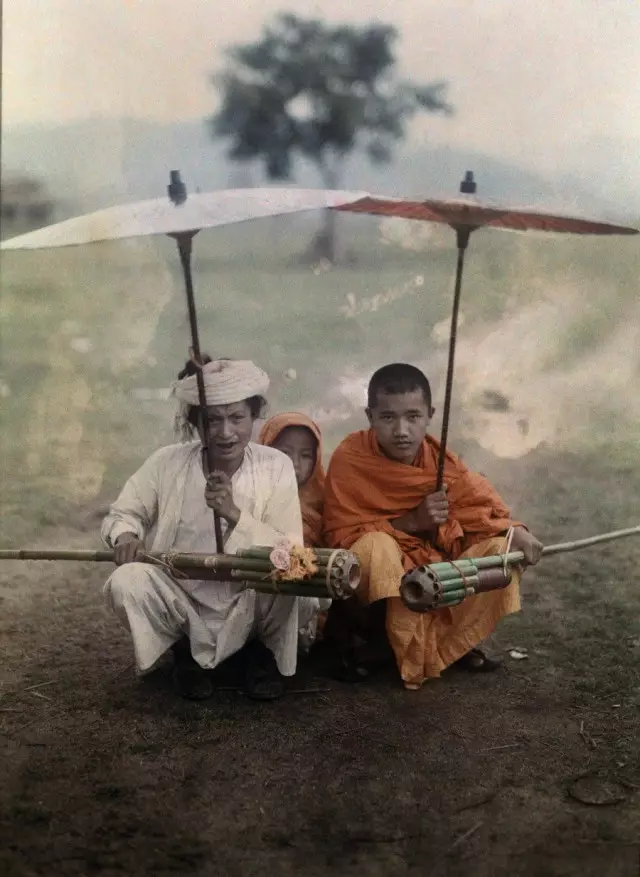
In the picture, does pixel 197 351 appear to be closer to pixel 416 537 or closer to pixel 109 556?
pixel 109 556

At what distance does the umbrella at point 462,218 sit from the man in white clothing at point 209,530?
67 centimetres

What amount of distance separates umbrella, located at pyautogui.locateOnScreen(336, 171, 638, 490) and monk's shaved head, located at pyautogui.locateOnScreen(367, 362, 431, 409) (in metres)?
0.10

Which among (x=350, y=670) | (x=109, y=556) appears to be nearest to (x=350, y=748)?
(x=350, y=670)

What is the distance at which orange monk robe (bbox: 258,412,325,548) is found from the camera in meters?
3.31

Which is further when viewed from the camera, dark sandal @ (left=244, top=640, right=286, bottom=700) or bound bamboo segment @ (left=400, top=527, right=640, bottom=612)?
dark sandal @ (left=244, top=640, right=286, bottom=700)

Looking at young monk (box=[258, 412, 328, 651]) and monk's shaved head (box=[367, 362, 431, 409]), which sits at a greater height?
monk's shaved head (box=[367, 362, 431, 409])

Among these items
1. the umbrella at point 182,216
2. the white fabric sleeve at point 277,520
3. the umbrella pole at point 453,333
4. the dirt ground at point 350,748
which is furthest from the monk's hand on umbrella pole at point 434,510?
the umbrella at point 182,216

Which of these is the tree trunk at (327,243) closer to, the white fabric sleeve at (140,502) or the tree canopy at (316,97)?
the tree canopy at (316,97)

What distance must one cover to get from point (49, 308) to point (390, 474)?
138 centimetres

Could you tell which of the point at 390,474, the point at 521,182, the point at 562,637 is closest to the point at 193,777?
the point at 390,474

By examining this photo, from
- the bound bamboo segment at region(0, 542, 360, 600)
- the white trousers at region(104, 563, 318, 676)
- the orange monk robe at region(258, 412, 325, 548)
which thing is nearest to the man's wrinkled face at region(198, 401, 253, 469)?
the orange monk robe at region(258, 412, 325, 548)

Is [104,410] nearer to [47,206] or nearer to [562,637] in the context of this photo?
[47,206]

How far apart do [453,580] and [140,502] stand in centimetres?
115

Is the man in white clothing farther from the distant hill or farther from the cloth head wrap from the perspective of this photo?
the distant hill
